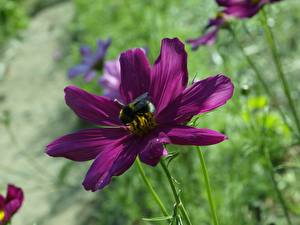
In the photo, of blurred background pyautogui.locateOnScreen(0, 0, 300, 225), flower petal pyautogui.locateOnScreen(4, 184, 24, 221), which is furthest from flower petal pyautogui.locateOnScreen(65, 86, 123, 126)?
flower petal pyautogui.locateOnScreen(4, 184, 24, 221)

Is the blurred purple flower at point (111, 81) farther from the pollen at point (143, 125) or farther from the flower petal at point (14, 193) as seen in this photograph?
the pollen at point (143, 125)

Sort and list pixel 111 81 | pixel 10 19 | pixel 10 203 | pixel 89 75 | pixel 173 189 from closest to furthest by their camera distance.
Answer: pixel 173 189, pixel 10 203, pixel 111 81, pixel 89 75, pixel 10 19

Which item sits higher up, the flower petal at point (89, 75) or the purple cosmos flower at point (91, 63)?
the purple cosmos flower at point (91, 63)

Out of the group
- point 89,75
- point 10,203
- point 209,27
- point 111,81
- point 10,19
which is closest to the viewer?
point 10,203

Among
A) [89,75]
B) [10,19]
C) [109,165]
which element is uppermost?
[10,19]

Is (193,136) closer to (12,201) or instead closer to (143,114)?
(143,114)

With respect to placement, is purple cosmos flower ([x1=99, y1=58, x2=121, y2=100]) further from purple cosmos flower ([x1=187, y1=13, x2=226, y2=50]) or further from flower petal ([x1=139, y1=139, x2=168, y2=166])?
flower petal ([x1=139, y1=139, x2=168, y2=166])

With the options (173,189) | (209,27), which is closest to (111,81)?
(209,27)

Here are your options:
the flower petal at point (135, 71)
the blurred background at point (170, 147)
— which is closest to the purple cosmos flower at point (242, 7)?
the blurred background at point (170, 147)
